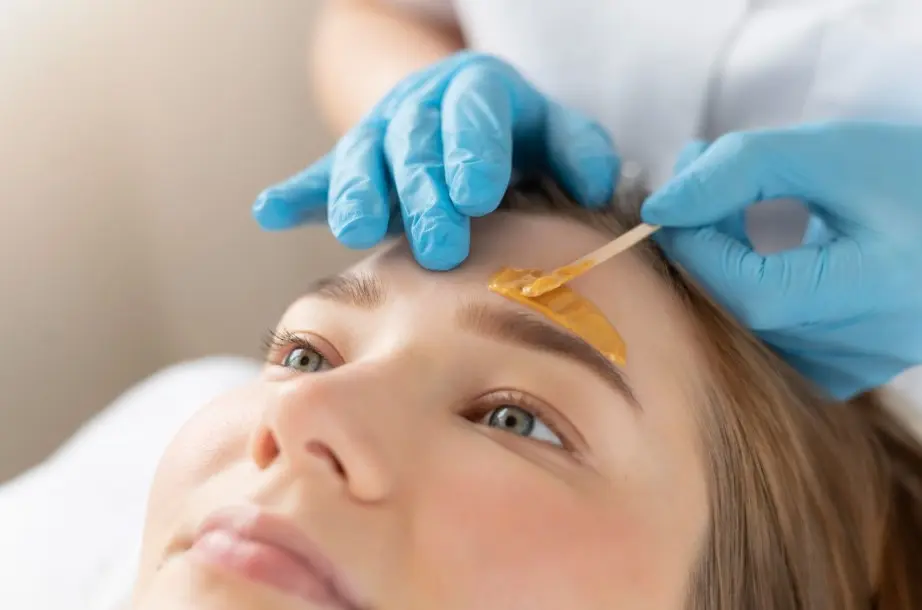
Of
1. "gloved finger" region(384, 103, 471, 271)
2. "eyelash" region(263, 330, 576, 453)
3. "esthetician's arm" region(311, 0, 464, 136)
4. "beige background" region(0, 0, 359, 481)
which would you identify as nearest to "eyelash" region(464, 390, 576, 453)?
"eyelash" region(263, 330, 576, 453)

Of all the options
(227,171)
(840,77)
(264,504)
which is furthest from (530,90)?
(227,171)

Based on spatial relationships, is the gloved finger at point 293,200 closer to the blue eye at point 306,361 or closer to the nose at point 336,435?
the blue eye at point 306,361

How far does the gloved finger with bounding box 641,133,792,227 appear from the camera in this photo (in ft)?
2.57

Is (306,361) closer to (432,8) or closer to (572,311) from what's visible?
(572,311)

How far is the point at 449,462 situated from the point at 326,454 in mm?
94

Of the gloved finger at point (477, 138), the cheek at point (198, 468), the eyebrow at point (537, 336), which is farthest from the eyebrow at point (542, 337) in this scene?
the cheek at point (198, 468)

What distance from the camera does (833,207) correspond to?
80 cm

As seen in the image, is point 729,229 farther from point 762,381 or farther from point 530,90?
point 530,90

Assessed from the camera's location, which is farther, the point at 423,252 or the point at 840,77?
the point at 840,77

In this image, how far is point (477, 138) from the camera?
2.60ft

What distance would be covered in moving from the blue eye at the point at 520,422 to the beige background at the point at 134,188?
3.17 feet

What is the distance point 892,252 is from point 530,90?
39cm

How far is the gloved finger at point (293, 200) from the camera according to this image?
2.99 ft

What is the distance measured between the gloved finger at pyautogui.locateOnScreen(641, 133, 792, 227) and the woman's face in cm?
6
